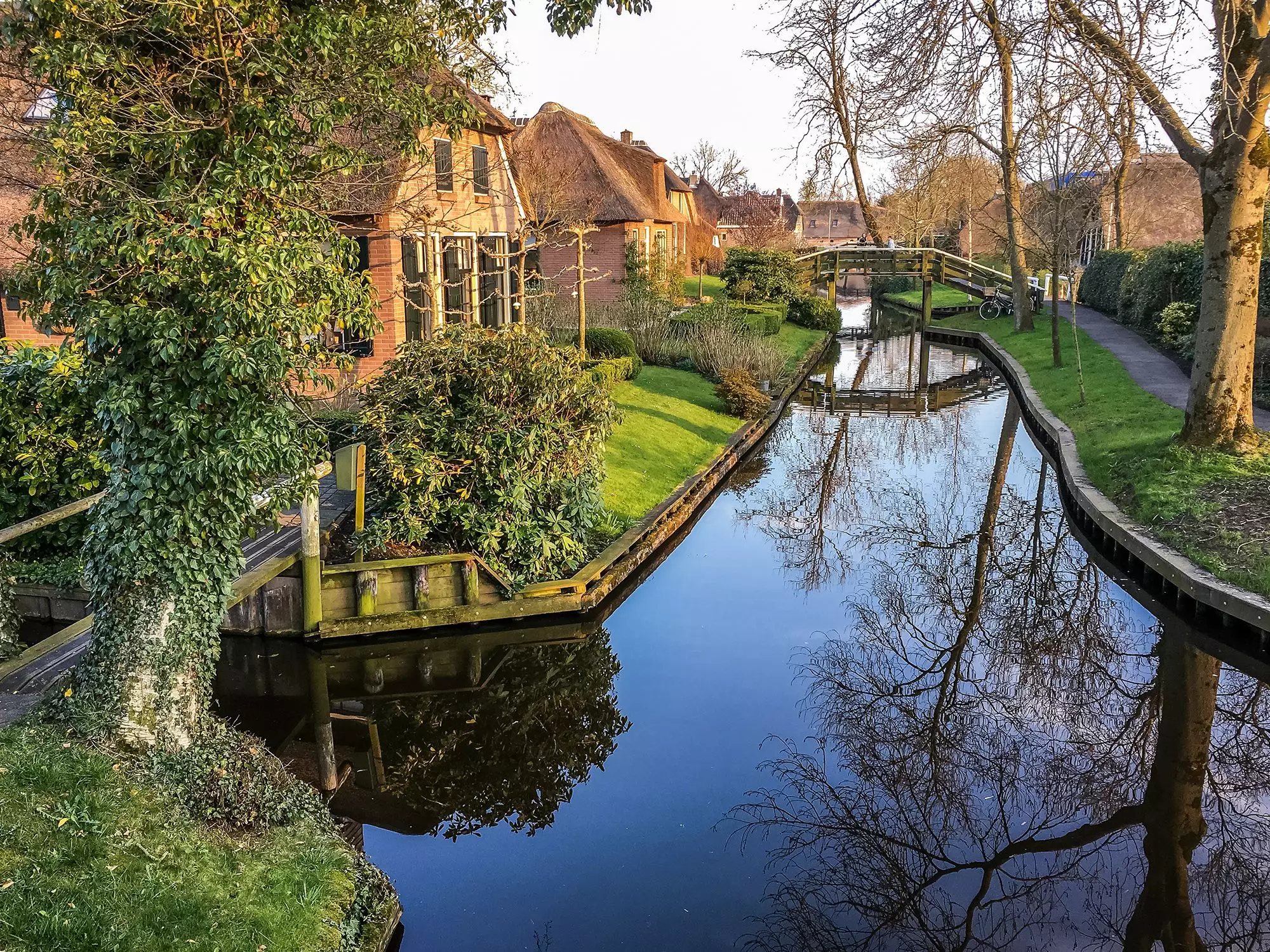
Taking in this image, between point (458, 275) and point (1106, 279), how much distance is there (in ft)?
79.9

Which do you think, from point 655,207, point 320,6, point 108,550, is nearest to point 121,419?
point 108,550

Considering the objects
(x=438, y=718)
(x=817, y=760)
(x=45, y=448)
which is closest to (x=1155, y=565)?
(x=817, y=760)

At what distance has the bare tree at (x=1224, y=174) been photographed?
1188 cm

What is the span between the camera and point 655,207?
129 feet

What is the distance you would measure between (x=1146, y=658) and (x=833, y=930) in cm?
578

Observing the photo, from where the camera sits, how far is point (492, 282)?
25672mm

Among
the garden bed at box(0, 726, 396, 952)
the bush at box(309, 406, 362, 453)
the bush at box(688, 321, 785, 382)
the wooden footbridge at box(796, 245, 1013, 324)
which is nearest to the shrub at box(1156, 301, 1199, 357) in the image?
the bush at box(688, 321, 785, 382)

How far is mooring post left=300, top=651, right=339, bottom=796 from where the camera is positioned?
841cm

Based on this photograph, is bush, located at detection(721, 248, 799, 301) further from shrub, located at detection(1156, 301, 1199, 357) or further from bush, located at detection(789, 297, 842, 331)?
shrub, located at detection(1156, 301, 1199, 357)

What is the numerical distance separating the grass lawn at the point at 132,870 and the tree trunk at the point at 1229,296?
492 inches

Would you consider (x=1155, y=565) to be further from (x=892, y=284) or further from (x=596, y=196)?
(x=892, y=284)

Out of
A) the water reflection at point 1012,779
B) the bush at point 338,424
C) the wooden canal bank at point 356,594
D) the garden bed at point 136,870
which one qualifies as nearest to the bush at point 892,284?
the bush at point 338,424

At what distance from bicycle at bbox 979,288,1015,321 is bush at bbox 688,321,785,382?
58.3 ft

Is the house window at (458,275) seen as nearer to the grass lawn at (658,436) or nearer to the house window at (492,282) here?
the house window at (492,282)
